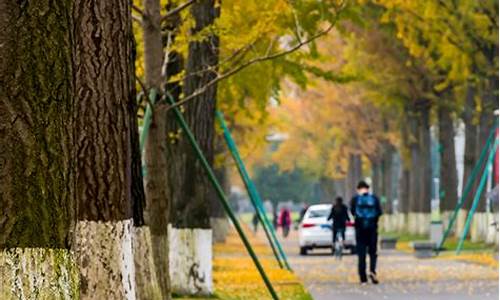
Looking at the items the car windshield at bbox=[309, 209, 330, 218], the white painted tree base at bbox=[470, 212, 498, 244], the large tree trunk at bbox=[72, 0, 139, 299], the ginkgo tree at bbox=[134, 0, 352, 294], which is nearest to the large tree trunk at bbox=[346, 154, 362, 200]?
the car windshield at bbox=[309, 209, 330, 218]

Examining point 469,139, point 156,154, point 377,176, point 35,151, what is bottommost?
point 35,151

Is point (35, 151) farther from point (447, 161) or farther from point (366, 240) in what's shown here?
point (447, 161)

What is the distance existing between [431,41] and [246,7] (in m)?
22.0

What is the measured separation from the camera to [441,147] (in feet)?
171

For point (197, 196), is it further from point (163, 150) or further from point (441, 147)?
point (441, 147)

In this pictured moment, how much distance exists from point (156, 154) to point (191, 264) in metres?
5.33

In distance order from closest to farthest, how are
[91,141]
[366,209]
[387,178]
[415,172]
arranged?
[91,141] → [366,209] → [415,172] → [387,178]

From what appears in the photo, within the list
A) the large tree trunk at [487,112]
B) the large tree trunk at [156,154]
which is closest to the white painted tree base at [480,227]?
the large tree trunk at [487,112]

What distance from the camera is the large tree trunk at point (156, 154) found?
1691cm

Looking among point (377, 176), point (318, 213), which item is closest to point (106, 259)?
point (318, 213)

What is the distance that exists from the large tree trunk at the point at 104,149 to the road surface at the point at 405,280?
10225mm

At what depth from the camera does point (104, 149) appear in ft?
42.7

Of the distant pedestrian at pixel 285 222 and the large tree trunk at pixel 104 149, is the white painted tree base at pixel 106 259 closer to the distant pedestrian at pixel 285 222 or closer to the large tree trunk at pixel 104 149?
the large tree trunk at pixel 104 149

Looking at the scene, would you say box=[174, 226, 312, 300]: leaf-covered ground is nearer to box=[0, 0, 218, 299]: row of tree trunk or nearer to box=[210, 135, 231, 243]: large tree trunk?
box=[0, 0, 218, 299]: row of tree trunk
